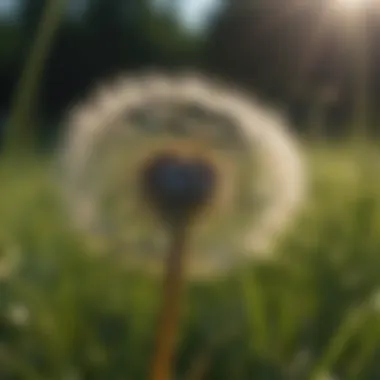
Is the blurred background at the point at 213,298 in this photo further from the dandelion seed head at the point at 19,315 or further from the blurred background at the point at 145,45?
the blurred background at the point at 145,45

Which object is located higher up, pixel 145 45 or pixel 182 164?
pixel 145 45

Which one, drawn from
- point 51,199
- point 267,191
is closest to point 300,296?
point 267,191

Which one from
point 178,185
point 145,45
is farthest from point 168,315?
point 145,45

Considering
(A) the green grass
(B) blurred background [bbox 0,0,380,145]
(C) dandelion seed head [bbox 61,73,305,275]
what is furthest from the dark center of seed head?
(B) blurred background [bbox 0,0,380,145]

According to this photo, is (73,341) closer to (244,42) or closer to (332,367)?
(332,367)

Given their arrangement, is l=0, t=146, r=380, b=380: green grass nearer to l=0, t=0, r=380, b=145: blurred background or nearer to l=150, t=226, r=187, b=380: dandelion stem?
l=150, t=226, r=187, b=380: dandelion stem

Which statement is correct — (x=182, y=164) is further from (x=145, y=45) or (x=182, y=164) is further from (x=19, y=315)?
(x=145, y=45)
